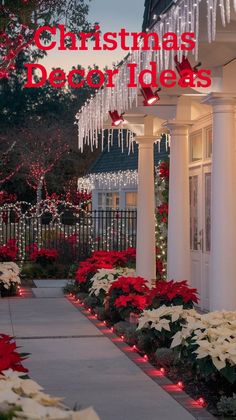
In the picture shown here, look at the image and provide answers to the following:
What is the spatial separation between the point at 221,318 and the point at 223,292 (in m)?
1.64

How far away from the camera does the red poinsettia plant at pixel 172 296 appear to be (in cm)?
1010

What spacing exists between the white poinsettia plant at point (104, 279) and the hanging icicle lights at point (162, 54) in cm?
240


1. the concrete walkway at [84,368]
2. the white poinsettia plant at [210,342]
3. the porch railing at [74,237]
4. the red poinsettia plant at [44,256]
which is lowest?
the concrete walkway at [84,368]

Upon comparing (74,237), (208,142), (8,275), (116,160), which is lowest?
(8,275)

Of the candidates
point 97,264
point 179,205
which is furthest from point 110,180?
point 179,205

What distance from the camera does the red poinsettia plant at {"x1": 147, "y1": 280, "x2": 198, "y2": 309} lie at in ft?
33.1

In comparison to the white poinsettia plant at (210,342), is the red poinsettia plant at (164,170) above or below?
above

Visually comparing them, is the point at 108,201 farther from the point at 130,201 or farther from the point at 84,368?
the point at 84,368

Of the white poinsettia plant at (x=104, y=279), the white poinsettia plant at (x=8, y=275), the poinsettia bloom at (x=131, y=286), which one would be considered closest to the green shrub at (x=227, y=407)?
the poinsettia bloom at (x=131, y=286)

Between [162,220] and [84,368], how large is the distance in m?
7.40

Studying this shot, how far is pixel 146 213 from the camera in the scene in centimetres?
1530

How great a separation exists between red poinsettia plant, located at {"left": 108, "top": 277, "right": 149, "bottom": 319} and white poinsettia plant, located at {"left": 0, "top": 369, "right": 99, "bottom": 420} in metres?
7.44

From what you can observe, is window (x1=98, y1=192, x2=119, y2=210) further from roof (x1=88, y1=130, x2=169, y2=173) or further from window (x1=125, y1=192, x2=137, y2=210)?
window (x1=125, y1=192, x2=137, y2=210)

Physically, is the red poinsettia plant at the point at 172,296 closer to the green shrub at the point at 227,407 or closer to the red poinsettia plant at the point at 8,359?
the green shrub at the point at 227,407
